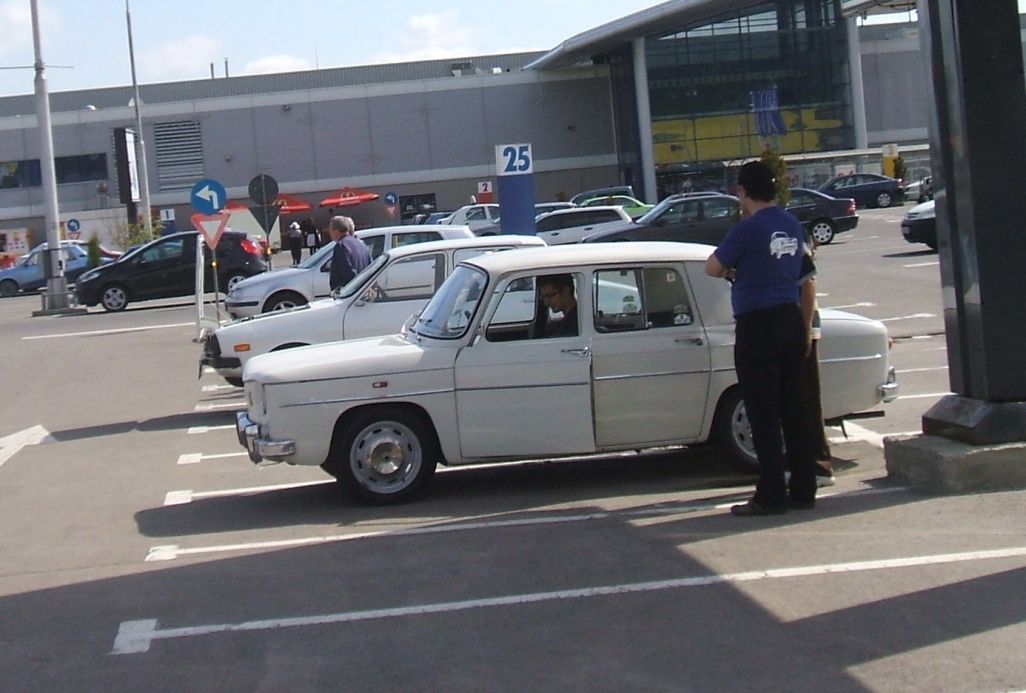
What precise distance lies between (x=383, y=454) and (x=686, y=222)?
23657 mm

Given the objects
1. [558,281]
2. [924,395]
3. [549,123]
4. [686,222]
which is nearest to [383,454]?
[558,281]

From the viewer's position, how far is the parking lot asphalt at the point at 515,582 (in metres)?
5.49

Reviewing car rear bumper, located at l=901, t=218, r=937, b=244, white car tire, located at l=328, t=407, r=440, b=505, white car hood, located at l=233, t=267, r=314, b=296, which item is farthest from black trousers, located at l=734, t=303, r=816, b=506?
car rear bumper, located at l=901, t=218, r=937, b=244

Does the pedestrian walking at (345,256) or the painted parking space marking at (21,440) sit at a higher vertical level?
the pedestrian walking at (345,256)

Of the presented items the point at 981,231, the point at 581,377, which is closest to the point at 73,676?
the point at 581,377

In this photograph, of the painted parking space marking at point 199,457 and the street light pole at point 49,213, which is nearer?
the painted parking space marking at point 199,457

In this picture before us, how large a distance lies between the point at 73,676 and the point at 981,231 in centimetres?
553

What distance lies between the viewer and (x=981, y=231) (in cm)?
809

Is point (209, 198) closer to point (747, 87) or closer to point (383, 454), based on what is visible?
point (383, 454)

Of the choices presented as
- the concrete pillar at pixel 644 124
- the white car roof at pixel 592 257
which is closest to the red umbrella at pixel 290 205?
the concrete pillar at pixel 644 124

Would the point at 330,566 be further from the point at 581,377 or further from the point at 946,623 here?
the point at 946,623

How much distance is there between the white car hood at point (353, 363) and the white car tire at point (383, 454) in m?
0.28

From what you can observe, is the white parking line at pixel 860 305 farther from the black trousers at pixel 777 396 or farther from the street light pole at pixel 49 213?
the street light pole at pixel 49 213

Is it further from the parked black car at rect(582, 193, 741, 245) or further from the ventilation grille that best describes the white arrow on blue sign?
the ventilation grille
